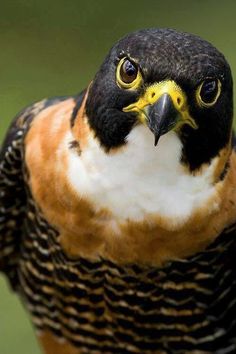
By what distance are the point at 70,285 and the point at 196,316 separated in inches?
12.5

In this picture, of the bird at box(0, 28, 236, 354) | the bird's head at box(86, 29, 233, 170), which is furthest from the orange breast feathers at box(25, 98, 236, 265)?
the bird's head at box(86, 29, 233, 170)

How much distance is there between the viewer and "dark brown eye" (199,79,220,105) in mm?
2611

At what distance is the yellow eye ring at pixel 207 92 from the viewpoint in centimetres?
261

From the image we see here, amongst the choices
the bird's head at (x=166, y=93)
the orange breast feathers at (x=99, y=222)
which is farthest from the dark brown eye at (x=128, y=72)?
the orange breast feathers at (x=99, y=222)

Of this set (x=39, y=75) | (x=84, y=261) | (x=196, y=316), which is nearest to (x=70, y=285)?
(x=84, y=261)

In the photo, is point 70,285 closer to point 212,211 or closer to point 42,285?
point 42,285

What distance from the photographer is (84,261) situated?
295 cm

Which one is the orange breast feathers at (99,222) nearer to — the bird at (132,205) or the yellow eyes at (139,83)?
the bird at (132,205)

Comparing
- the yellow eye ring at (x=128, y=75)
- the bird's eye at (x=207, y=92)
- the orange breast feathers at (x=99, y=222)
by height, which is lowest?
the orange breast feathers at (x=99, y=222)

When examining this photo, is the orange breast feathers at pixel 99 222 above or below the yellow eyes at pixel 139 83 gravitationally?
below

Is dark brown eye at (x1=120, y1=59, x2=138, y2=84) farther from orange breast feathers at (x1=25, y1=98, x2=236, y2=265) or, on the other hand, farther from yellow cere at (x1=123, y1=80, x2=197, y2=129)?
orange breast feathers at (x1=25, y1=98, x2=236, y2=265)

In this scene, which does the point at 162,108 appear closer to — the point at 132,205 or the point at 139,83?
the point at 139,83

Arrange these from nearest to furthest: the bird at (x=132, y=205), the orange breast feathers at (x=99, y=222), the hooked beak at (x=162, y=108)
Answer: the hooked beak at (x=162, y=108) → the bird at (x=132, y=205) → the orange breast feathers at (x=99, y=222)

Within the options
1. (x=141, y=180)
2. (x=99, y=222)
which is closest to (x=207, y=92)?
(x=141, y=180)
